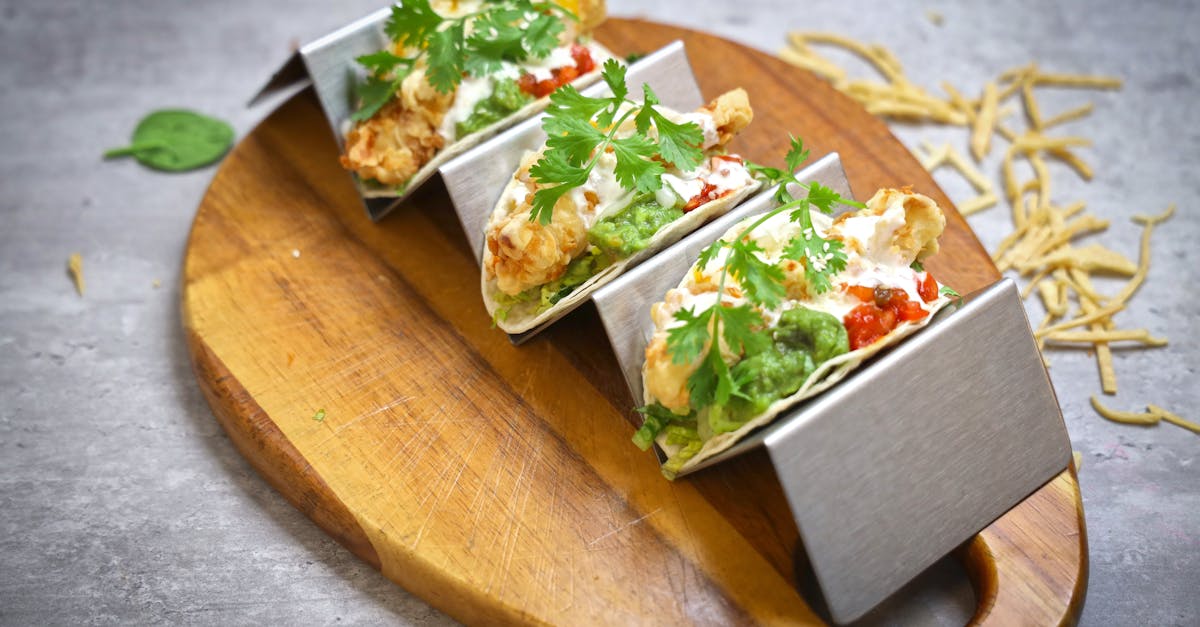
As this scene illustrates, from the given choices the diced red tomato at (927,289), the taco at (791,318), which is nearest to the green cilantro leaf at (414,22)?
the taco at (791,318)

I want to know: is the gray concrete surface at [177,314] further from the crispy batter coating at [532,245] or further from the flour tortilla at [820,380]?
the crispy batter coating at [532,245]

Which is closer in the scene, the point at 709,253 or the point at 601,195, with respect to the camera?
the point at 709,253

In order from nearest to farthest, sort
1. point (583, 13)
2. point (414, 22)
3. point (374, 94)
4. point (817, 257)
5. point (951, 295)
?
point (817, 257) → point (951, 295) → point (414, 22) → point (374, 94) → point (583, 13)

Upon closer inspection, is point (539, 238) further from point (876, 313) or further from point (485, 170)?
point (876, 313)

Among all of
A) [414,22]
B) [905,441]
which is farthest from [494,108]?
[905,441]

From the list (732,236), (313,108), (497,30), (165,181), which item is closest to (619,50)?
(497,30)

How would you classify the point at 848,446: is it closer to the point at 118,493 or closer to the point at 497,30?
the point at 497,30
